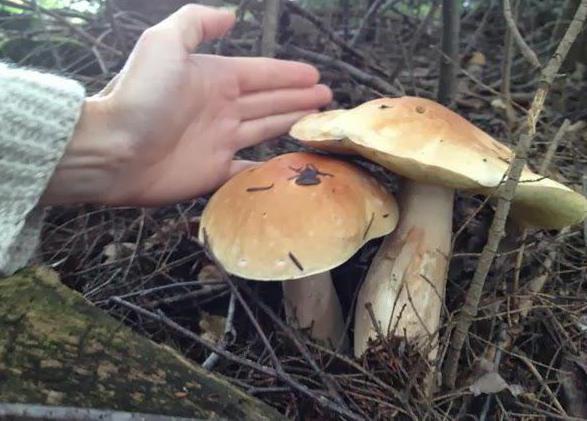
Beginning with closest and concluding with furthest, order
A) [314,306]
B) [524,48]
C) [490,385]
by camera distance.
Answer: [524,48], [490,385], [314,306]

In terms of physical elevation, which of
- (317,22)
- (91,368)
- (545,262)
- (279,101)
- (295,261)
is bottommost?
(545,262)

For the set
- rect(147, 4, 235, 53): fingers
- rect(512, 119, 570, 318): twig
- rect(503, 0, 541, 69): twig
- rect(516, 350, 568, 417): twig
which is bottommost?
rect(516, 350, 568, 417): twig

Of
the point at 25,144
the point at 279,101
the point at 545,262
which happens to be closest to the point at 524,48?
the point at 545,262

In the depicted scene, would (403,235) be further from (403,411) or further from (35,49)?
(35,49)

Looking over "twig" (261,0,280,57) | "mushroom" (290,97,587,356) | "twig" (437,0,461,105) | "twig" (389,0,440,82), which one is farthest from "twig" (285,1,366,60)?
"mushroom" (290,97,587,356)

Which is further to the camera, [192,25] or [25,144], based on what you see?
[192,25]

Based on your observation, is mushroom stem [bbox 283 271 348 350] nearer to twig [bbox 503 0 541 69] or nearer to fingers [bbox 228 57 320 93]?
fingers [bbox 228 57 320 93]

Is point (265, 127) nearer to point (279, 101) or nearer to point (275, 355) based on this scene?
point (279, 101)

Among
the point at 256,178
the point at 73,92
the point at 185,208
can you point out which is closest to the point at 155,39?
the point at 73,92
